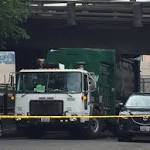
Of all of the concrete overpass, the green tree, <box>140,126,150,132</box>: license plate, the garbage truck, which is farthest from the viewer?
the concrete overpass

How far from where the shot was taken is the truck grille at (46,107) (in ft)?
73.0

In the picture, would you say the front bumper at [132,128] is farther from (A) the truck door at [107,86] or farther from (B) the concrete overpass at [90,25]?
(B) the concrete overpass at [90,25]

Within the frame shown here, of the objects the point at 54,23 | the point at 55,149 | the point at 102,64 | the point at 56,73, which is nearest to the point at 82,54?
the point at 102,64

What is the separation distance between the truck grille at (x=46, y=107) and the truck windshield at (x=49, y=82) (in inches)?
15.1

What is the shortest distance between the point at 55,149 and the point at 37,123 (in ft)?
13.7

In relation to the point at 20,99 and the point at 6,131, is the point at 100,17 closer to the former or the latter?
the point at 6,131

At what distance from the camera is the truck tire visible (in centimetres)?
2278

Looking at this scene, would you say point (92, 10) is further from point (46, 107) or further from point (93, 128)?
point (46, 107)

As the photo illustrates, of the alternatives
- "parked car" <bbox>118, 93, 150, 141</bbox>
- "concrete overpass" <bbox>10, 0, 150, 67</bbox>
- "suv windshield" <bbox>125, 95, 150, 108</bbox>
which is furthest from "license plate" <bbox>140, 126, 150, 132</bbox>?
"concrete overpass" <bbox>10, 0, 150, 67</bbox>

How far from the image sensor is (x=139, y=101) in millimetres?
22047

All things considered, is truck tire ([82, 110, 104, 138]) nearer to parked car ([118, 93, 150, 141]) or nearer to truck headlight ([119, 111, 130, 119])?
parked car ([118, 93, 150, 141])

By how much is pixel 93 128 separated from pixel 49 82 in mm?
2324

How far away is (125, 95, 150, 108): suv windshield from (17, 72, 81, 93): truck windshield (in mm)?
1759

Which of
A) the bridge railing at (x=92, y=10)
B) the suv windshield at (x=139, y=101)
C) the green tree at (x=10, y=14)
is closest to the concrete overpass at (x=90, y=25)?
the bridge railing at (x=92, y=10)
